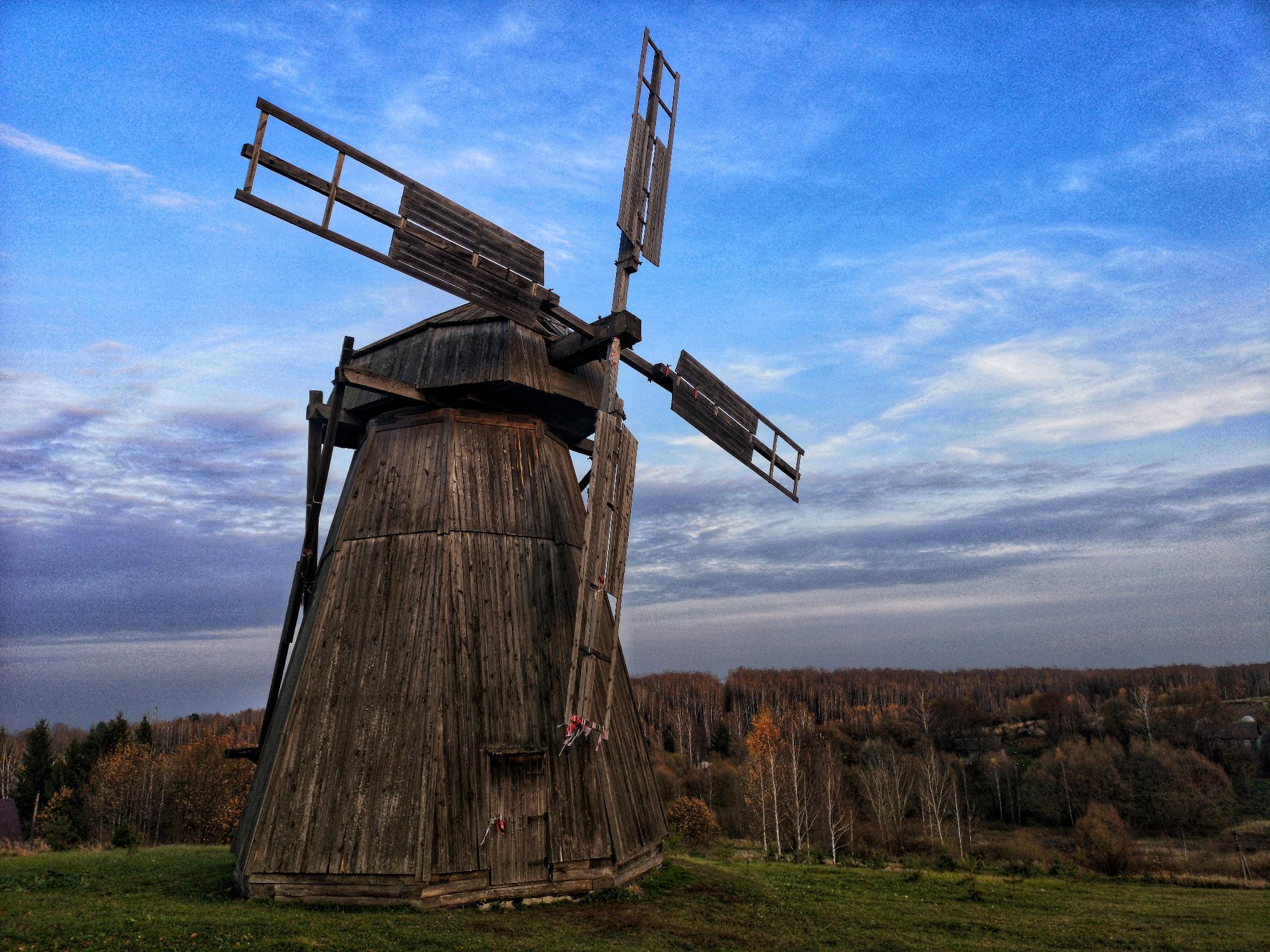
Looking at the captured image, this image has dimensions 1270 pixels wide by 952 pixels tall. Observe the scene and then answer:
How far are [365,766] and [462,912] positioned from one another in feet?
8.22

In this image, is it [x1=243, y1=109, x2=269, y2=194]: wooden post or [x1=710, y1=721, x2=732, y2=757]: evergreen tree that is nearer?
[x1=243, y1=109, x2=269, y2=194]: wooden post

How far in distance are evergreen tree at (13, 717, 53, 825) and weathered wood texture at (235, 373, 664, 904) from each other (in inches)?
1997

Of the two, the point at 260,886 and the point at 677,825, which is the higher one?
the point at 260,886

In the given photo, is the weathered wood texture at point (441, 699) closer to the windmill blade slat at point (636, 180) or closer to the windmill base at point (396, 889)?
the windmill base at point (396, 889)

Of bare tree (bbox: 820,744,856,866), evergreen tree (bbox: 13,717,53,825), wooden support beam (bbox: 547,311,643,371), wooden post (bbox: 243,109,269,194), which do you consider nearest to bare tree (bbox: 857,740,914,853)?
bare tree (bbox: 820,744,856,866)

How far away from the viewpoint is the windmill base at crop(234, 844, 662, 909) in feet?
33.9

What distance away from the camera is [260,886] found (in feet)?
34.7

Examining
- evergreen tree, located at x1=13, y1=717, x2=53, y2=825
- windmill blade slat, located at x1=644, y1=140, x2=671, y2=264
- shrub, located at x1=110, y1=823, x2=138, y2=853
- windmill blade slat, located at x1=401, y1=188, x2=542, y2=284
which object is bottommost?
evergreen tree, located at x1=13, y1=717, x2=53, y2=825

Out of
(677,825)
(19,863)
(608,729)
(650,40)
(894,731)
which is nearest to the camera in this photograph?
(608,729)

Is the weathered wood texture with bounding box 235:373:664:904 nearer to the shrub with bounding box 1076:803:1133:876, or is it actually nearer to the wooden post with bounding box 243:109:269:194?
the wooden post with bounding box 243:109:269:194

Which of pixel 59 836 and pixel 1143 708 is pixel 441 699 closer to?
pixel 59 836

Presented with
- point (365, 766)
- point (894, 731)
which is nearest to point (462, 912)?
point (365, 766)

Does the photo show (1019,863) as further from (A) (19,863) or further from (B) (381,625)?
(A) (19,863)

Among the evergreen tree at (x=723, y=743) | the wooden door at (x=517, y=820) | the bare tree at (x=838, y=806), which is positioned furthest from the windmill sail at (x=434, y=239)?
the evergreen tree at (x=723, y=743)
